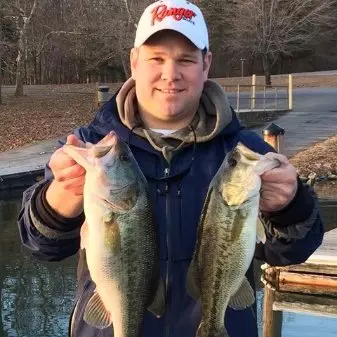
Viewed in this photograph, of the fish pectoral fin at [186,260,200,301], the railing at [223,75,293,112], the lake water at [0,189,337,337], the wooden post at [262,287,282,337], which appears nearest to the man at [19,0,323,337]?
the fish pectoral fin at [186,260,200,301]

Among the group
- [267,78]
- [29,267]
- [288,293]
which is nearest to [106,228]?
[288,293]

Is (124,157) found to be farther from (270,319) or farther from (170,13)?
(270,319)

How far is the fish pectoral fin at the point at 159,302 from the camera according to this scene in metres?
2.54

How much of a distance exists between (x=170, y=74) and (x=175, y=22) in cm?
21

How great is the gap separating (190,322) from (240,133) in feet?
2.63

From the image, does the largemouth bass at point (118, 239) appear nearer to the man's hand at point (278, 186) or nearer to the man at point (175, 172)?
the man at point (175, 172)

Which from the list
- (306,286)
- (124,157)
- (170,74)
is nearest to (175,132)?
(170,74)

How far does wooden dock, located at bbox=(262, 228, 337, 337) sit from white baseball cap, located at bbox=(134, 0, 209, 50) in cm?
456

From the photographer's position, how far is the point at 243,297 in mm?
2600

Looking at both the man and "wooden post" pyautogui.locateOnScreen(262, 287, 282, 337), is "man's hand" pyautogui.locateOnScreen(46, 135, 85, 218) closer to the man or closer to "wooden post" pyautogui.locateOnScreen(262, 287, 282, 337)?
the man

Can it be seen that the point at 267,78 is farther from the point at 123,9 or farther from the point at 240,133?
the point at 240,133

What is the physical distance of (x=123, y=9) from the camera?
118ft

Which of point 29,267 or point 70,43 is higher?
point 70,43

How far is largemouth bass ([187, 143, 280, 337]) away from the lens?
93.1 inches
